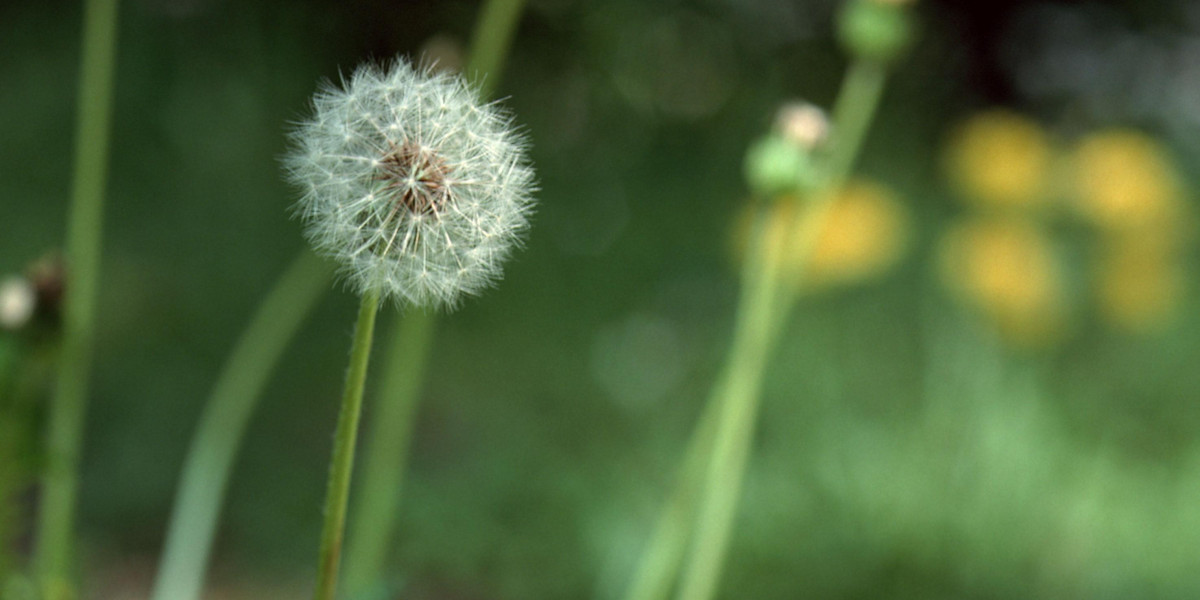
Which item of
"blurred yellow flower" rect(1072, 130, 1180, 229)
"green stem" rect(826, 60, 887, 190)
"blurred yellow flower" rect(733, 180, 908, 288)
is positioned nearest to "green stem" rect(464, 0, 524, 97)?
"green stem" rect(826, 60, 887, 190)

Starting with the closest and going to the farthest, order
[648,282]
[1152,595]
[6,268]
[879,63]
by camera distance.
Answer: [879,63], [1152,595], [6,268], [648,282]

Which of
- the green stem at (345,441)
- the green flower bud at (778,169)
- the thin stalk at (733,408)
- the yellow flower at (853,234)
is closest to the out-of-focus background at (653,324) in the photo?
the yellow flower at (853,234)

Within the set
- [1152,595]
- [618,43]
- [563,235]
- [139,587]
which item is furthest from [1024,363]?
[139,587]

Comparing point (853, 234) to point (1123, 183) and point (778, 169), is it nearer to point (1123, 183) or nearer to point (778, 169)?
point (1123, 183)

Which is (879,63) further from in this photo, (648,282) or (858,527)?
(648,282)

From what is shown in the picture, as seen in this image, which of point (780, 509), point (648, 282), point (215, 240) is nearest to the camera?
point (780, 509)

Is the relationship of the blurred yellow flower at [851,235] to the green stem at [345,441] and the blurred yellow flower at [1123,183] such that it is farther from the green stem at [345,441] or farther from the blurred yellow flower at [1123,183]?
the green stem at [345,441]

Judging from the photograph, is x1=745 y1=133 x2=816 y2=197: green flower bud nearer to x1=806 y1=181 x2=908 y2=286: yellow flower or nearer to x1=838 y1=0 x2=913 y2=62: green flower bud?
x1=838 y1=0 x2=913 y2=62: green flower bud
